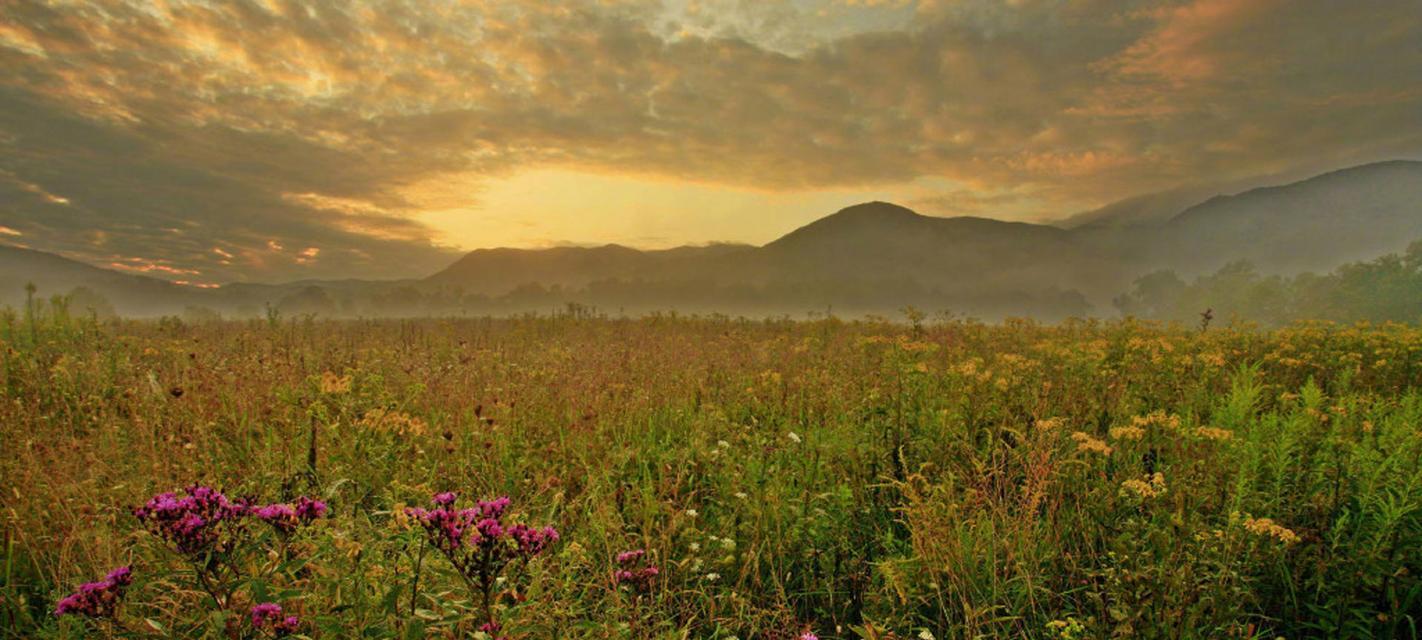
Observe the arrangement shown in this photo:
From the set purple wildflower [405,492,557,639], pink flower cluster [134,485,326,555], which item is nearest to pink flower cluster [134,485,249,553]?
pink flower cluster [134,485,326,555]

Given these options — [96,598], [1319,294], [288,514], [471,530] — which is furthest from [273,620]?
[1319,294]

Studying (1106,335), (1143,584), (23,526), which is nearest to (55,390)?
(23,526)

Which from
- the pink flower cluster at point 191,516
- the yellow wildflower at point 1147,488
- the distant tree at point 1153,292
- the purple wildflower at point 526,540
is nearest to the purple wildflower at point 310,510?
the pink flower cluster at point 191,516

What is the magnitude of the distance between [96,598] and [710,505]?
3179 millimetres

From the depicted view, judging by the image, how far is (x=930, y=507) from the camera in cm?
329

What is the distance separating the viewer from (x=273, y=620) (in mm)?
1936

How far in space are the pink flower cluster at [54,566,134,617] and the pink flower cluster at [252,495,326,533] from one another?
0.40m

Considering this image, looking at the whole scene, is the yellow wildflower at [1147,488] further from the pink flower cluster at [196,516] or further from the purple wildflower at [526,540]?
the pink flower cluster at [196,516]

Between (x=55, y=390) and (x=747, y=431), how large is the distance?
7708 mm

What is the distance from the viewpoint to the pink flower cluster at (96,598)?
1.80 meters

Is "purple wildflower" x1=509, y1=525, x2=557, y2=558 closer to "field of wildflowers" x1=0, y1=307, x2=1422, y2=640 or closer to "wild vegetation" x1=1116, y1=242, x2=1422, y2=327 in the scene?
"field of wildflowers" x1=0, y1=307, x2=1422, y2=640

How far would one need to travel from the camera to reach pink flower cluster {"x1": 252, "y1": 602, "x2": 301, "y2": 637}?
1860 millimetres

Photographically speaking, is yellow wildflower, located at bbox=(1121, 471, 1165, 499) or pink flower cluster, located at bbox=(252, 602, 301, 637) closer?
pink flower cluster, located at bbox=(252, 602, 301, 637)

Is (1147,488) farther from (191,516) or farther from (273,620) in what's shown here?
(191,516)
